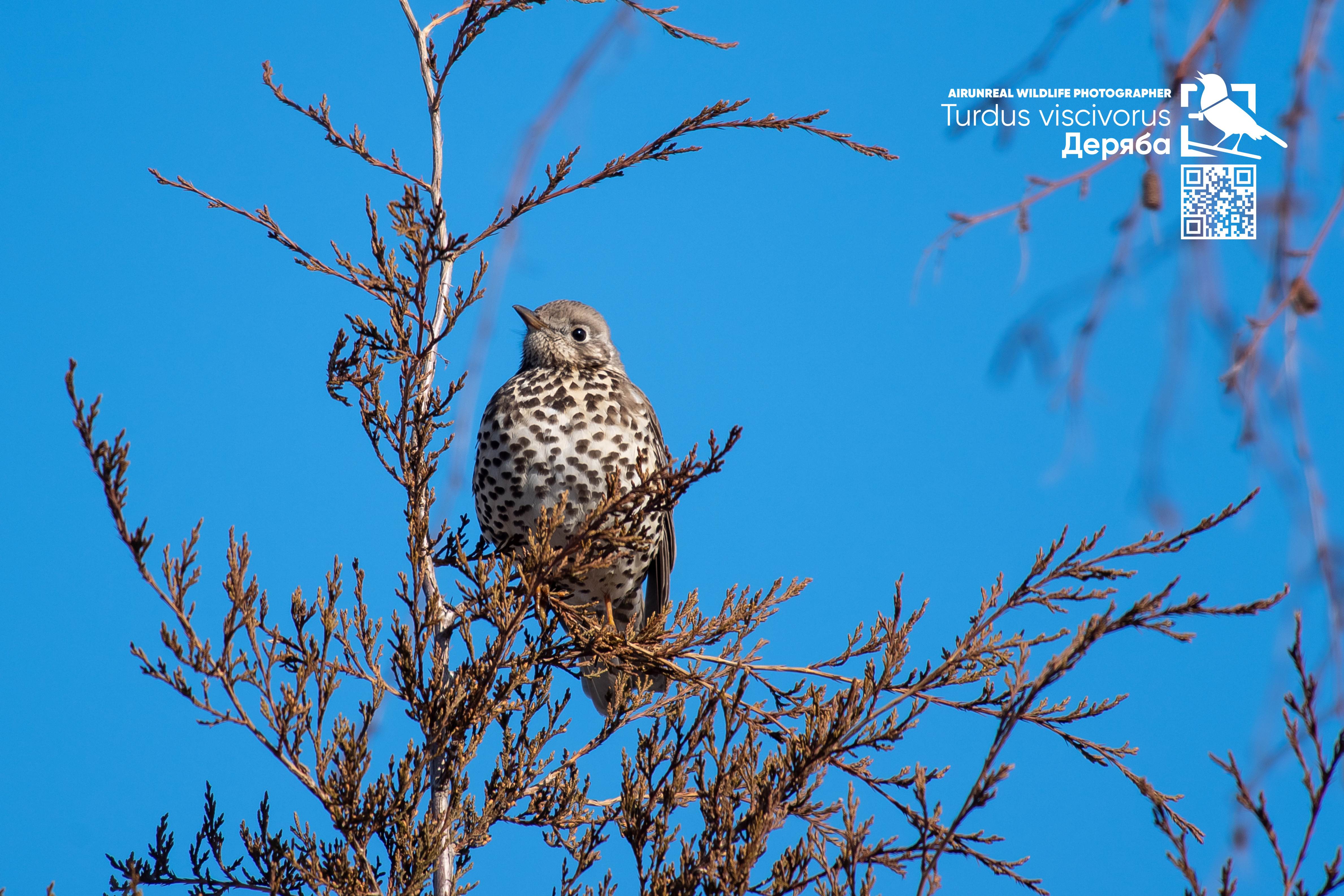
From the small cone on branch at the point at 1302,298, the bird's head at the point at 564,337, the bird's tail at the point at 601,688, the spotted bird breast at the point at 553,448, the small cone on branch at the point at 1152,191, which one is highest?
the bird's head at the point at 564,337

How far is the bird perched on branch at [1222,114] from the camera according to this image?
168 cm

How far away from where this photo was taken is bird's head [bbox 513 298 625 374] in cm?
516

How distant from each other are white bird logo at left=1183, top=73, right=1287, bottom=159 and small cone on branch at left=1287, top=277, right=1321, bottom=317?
19cm

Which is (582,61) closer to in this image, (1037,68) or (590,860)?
(1037,68)

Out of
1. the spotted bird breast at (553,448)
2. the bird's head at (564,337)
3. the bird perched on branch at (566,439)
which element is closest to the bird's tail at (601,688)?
the bird perched on branch at (566,439)

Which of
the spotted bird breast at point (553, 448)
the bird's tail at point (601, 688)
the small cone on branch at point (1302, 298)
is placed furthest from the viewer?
the bird's tail at point (601, 688)

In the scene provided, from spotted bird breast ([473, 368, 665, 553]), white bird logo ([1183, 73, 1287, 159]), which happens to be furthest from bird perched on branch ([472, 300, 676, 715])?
white bird logo ([1183, 73, 1287, 159])

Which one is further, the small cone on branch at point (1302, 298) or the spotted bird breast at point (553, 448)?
the spotted bird breast at point (553, 448)

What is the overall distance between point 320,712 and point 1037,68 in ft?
8.45

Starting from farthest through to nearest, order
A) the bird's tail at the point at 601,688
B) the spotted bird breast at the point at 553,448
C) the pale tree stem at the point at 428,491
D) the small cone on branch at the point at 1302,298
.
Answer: the bird's tail at the point at 601,688
the spotted bird breast at the point at 553,448
the pale tree stem at the point at 428,491
the small cone on branch at the point at 1302,298

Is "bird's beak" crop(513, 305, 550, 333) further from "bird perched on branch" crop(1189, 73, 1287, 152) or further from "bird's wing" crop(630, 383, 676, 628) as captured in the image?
"bird perched on branch" crop(1189, 73, 1287, 152)

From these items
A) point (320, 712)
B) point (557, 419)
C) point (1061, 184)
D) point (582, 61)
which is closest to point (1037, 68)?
point (1061, 184)

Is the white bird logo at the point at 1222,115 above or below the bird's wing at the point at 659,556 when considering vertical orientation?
below

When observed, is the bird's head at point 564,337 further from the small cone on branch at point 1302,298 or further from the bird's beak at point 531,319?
the small cone on branch at point 1302,298
